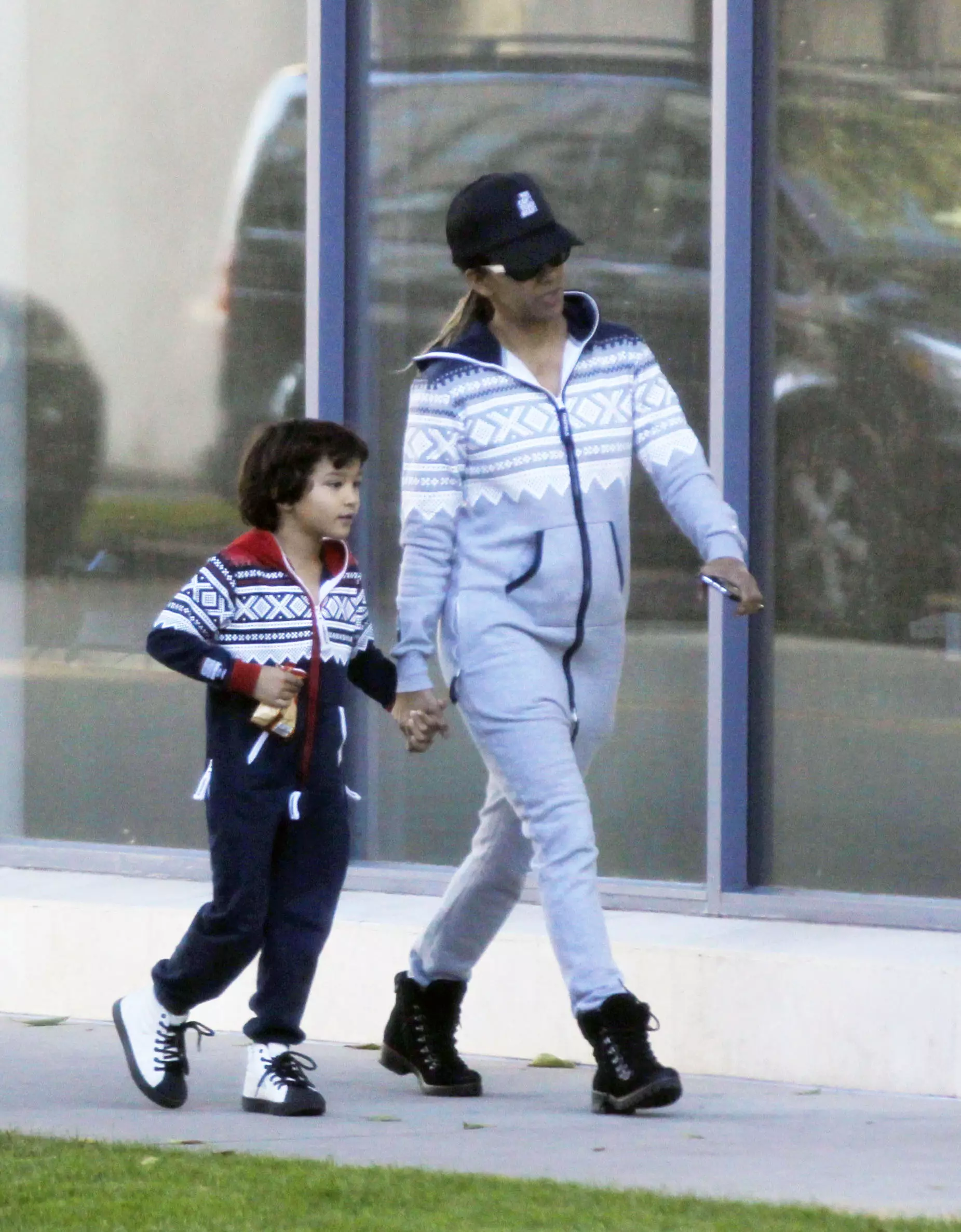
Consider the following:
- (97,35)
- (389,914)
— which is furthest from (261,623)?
(97,35)

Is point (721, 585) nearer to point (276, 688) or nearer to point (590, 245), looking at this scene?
point (276, 688)

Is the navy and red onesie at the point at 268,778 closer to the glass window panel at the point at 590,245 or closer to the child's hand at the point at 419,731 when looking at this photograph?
the child's hand at the point at 419,731

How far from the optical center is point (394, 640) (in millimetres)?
7672

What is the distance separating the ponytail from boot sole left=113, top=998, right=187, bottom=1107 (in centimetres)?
164

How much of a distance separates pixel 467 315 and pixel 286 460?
53 cm

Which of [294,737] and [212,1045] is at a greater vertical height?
[294,737]

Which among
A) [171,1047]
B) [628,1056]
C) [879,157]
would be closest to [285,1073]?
[171,1047]

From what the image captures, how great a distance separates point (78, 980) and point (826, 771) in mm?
2125

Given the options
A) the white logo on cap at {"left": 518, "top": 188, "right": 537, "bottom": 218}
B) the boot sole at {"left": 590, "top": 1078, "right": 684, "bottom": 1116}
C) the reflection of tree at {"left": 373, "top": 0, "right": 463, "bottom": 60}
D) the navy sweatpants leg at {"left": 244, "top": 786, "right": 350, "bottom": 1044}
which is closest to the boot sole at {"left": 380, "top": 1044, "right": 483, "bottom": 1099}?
the navy sweatpants leg at {"left": 244, "top": 786, "right": 350, "bottom": 1044}

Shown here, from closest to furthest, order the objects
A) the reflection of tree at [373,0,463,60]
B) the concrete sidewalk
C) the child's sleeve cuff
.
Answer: the concrete sidewalk → the child's sleeve cuff → the reflection of tree at [373,0,463,60]

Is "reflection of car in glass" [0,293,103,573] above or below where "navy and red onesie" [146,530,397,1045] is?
above

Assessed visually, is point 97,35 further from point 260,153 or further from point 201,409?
point 201,409

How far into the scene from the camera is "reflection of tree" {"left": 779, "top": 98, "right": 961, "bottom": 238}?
679 centimetres

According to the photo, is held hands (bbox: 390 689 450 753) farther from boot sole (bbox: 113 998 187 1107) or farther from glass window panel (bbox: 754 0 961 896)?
glass window panel (bbox: 754 0 961 896)
